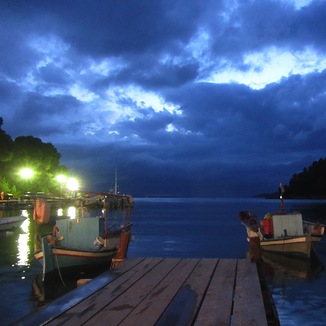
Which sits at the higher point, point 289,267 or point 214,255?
point 289,267

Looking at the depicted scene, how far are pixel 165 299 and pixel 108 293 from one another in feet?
4.02

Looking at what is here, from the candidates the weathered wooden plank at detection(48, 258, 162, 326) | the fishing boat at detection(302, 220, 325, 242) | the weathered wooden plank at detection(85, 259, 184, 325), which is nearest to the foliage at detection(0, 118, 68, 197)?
the fishing boat at detection(302, 220, 325, 242)

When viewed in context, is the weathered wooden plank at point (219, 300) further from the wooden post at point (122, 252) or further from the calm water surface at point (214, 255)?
the calm water surface at point (214, 255)

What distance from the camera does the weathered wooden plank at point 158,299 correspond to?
700 centimetres

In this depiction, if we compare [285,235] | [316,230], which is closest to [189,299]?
[285,235]

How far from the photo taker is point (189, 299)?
26.8 feet

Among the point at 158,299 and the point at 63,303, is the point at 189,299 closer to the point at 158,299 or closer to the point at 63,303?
the point at 158,299

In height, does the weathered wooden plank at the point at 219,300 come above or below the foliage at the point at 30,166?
below

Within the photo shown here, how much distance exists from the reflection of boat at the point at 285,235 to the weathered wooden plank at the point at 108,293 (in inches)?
617

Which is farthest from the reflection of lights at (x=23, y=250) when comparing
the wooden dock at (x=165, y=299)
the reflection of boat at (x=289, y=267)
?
the wooden dock at (x=165, y=299)

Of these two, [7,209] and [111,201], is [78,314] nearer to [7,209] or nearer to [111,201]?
[7,209]

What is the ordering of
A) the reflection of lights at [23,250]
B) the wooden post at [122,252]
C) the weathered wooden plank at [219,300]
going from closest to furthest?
the weathered wooden plank at [219,300]
the wooden post at [122,252]
the reflection of lights at [23,250]

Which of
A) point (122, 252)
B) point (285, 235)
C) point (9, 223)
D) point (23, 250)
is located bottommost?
point (23, 250)

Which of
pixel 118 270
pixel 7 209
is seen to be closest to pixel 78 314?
pixel 118 270
